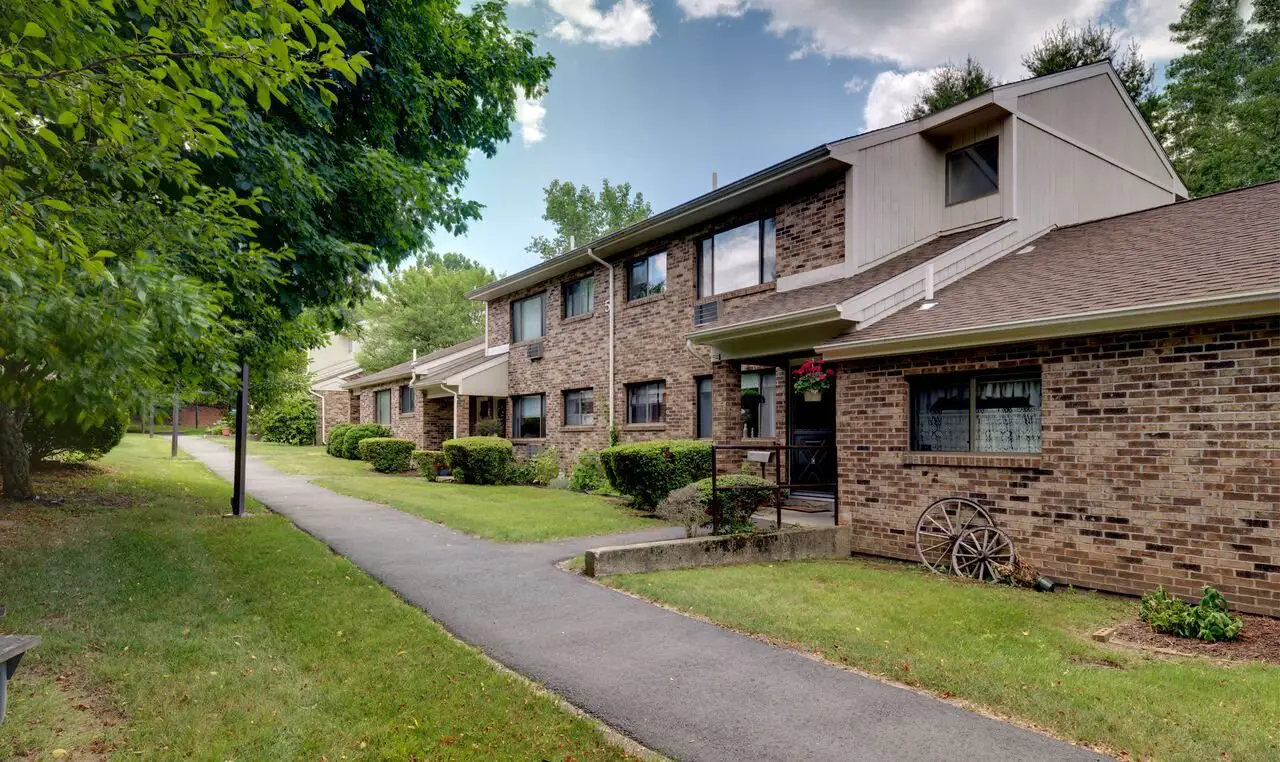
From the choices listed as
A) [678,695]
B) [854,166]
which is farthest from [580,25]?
[678,695]

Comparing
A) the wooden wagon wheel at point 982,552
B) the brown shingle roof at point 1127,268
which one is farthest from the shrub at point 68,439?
the brown shingle roof at point 1127,268

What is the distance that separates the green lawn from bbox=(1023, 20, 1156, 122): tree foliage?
21.6 m

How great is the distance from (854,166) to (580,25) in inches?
430

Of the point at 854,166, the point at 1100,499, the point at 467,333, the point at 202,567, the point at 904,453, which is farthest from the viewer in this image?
the point at 467,333

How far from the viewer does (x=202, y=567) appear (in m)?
7.67

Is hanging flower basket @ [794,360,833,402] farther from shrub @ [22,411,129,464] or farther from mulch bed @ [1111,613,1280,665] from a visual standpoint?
shrub @ [22,411,129,464]

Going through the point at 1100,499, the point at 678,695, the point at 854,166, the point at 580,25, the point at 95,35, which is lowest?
the point at 678,695

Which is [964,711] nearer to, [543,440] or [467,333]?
[543,440]

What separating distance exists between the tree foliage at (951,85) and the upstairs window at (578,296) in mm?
14582

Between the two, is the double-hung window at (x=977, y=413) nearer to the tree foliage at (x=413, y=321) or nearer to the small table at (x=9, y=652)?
the small table at (x=9, y=652)

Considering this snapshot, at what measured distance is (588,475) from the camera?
1616 cm

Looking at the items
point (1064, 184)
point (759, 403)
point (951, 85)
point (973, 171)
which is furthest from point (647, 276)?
point (951, 85)

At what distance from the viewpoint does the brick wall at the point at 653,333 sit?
38.8 ft

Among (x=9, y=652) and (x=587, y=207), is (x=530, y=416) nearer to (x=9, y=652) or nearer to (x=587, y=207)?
(x=9, y=652)
